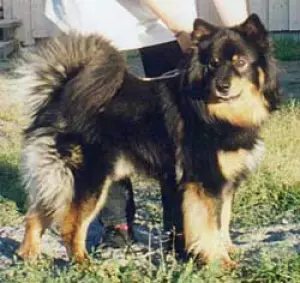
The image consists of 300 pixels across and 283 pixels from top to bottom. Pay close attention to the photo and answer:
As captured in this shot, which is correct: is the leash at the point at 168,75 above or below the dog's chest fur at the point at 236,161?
above

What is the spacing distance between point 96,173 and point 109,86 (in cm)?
46

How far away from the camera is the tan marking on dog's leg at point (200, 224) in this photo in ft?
15.9

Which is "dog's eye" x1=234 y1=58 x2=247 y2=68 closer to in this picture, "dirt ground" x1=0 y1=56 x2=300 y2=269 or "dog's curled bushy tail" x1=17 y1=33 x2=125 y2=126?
"dirt ground" x1=0 y1=56 x2=300 y2=269

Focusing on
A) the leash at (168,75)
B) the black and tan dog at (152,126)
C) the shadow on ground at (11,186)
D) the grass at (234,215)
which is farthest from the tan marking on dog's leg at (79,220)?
the shadow on ground at (11,186)

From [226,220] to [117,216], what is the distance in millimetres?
649

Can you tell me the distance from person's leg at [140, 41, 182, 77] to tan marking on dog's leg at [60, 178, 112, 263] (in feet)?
2.45

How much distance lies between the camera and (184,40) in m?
4.88

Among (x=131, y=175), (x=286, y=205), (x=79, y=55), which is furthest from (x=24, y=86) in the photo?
(x=286, y=205)

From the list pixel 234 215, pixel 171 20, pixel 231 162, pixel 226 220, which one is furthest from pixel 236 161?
pixel 234 215

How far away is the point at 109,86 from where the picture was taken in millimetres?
4883

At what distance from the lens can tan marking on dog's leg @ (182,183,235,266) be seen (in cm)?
484

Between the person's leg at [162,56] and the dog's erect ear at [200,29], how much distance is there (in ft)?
1.46

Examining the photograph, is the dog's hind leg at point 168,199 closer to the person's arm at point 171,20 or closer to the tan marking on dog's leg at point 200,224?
the tan marking on dog's leg at point 200,224

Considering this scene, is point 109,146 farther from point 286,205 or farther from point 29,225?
point 286,205
